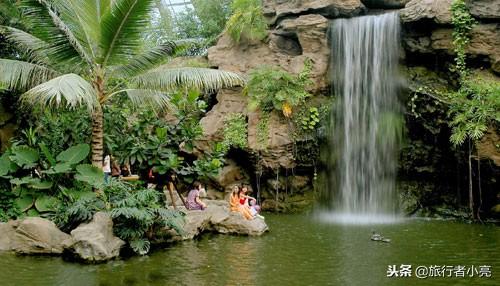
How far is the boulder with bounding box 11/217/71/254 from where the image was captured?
8625mm

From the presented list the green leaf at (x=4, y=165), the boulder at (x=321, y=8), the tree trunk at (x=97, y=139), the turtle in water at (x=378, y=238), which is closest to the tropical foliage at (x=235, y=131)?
the boulder at (x=321, y=8)

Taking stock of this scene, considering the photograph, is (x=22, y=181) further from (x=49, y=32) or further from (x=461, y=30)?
(x=461, y=30)

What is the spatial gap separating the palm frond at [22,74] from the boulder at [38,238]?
2872mm

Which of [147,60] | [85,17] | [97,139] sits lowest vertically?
[97,139]

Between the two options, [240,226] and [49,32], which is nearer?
[49,32]

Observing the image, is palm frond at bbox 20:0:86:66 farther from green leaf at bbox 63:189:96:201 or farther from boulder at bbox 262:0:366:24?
boulder at bbox 262:0:366:24

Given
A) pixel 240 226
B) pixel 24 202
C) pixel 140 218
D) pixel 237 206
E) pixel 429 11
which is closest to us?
pixel 140 218

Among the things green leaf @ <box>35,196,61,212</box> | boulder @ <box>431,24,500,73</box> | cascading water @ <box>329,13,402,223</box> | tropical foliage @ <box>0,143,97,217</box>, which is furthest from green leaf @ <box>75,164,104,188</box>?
boulder @ <box>431,24,500,73</box>

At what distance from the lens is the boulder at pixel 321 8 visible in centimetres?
1627

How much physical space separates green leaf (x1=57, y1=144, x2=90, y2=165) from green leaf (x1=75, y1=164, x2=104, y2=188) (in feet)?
0.84

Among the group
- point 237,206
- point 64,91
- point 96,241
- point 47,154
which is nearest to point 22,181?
point 47,154

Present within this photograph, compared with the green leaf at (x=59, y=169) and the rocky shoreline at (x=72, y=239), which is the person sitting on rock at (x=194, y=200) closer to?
the rocky shoreline at (x=72, y=239)

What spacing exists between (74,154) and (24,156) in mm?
974

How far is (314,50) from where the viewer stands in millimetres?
16219
